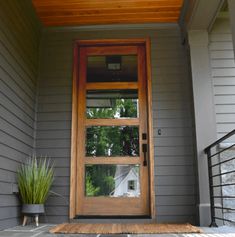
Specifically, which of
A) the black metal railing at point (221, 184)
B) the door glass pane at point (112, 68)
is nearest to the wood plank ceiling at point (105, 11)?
the door glass pane at point (112, 68)

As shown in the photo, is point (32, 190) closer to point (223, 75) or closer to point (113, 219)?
point (113, 219)

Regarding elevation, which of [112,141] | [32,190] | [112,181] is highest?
[112,141]

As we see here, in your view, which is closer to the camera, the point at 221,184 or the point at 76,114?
the point at 221,184

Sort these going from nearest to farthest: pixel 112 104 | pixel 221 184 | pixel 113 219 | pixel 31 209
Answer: pixel 31 209
pixel 221 184
pixel 113 219
pixel 112 104

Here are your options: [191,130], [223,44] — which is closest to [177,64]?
[223,44]

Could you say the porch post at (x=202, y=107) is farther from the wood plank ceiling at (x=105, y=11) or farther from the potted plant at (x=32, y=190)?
the potted plant at (x=32, y=190)

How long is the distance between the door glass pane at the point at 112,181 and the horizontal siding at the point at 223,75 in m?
1.14

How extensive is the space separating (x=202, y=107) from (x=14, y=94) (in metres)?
2.09

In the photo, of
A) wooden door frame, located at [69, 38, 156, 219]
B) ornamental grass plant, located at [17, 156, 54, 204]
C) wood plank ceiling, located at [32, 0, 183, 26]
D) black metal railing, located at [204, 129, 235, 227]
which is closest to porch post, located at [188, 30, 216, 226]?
black metal railing, located at [204, 129, 235, 227]

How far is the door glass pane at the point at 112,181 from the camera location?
385 cm

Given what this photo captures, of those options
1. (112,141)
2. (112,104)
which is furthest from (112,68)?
(112,141)

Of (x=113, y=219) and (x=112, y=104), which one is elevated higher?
(x=112, y=104)

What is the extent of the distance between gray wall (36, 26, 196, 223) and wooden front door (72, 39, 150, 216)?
16 centimetres

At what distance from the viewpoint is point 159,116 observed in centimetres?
399
